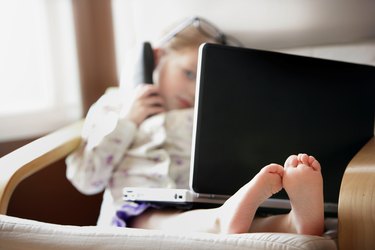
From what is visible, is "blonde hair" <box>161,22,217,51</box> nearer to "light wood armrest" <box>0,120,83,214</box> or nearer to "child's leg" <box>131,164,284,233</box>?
"light wood armrest" <box>0,120,83,214</box>

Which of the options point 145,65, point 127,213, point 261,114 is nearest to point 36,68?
point 145,65

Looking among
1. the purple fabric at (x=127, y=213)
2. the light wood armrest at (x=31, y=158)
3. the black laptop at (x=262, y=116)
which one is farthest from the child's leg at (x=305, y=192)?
the light wood armrest at (x=31, y=158)

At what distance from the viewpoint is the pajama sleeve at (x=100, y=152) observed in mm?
1117

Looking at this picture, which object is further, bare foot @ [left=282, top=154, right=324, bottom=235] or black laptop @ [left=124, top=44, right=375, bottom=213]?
black laptop @ [left=124, top=44, right=375, bottom=213]

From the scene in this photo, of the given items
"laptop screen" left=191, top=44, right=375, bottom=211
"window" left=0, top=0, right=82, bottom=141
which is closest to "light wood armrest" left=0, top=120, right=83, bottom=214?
"window" left=0, top=0, right=82, bottom=141

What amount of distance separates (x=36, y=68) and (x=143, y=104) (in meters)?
0.50

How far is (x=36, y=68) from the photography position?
146 centimetres

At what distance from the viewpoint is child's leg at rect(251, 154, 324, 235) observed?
2.19ft

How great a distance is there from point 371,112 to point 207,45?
15.3 inches

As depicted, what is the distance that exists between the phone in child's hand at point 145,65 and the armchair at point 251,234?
18 cm

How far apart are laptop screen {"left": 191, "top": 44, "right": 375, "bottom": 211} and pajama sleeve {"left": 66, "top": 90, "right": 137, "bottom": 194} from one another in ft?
1.27

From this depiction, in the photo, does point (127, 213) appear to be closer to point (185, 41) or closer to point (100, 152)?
point (100, 152)

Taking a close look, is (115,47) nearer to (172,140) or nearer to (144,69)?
(144,69)

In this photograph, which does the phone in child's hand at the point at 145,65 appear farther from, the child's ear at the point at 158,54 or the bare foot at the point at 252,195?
the bare foot at the point at 252,195
